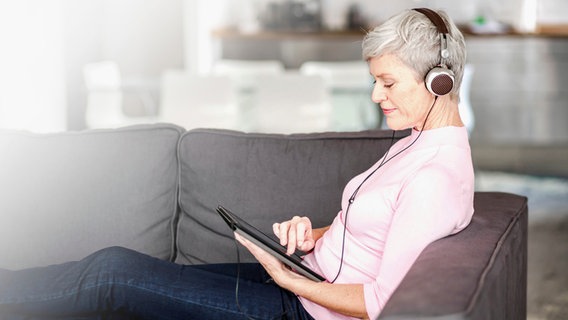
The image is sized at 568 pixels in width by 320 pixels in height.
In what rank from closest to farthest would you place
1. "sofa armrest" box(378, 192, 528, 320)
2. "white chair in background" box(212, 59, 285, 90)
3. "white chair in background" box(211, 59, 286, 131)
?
"sofa armrest" box(378, 192, 528, 320), "white chair in background" box(211, 59, 286, 131), "white chair in background" box(212, 59, 285, 90)

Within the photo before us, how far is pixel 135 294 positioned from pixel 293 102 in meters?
3.15

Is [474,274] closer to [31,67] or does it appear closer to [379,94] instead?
[379,94]

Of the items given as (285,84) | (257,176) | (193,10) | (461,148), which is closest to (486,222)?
(461,148)

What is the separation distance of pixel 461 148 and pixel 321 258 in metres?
0.38

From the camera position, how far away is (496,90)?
21.3 feet

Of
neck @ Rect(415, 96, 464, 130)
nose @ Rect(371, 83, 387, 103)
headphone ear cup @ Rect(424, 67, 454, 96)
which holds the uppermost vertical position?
headphone ear cup @ Rect(424, 67, 454, 96)

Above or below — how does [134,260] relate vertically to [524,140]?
above

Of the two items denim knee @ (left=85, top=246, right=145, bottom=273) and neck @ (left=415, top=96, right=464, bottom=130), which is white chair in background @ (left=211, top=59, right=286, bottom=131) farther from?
neck @ (left=415, top=96, right=464, bottom=130)

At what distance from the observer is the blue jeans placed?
5.82 ft

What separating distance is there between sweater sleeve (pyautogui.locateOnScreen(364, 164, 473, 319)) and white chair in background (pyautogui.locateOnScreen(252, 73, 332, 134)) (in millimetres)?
3207

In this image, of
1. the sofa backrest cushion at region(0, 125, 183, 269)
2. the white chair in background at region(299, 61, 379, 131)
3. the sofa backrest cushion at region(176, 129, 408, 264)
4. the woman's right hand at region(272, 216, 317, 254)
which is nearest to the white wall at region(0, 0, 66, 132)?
the white chair in background at region(299, 61, 379, 131)

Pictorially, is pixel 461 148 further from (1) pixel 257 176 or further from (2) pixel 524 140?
(2) pixel 524 140

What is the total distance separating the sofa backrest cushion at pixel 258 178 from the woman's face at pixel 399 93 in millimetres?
468

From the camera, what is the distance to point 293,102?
4859 millimetres
